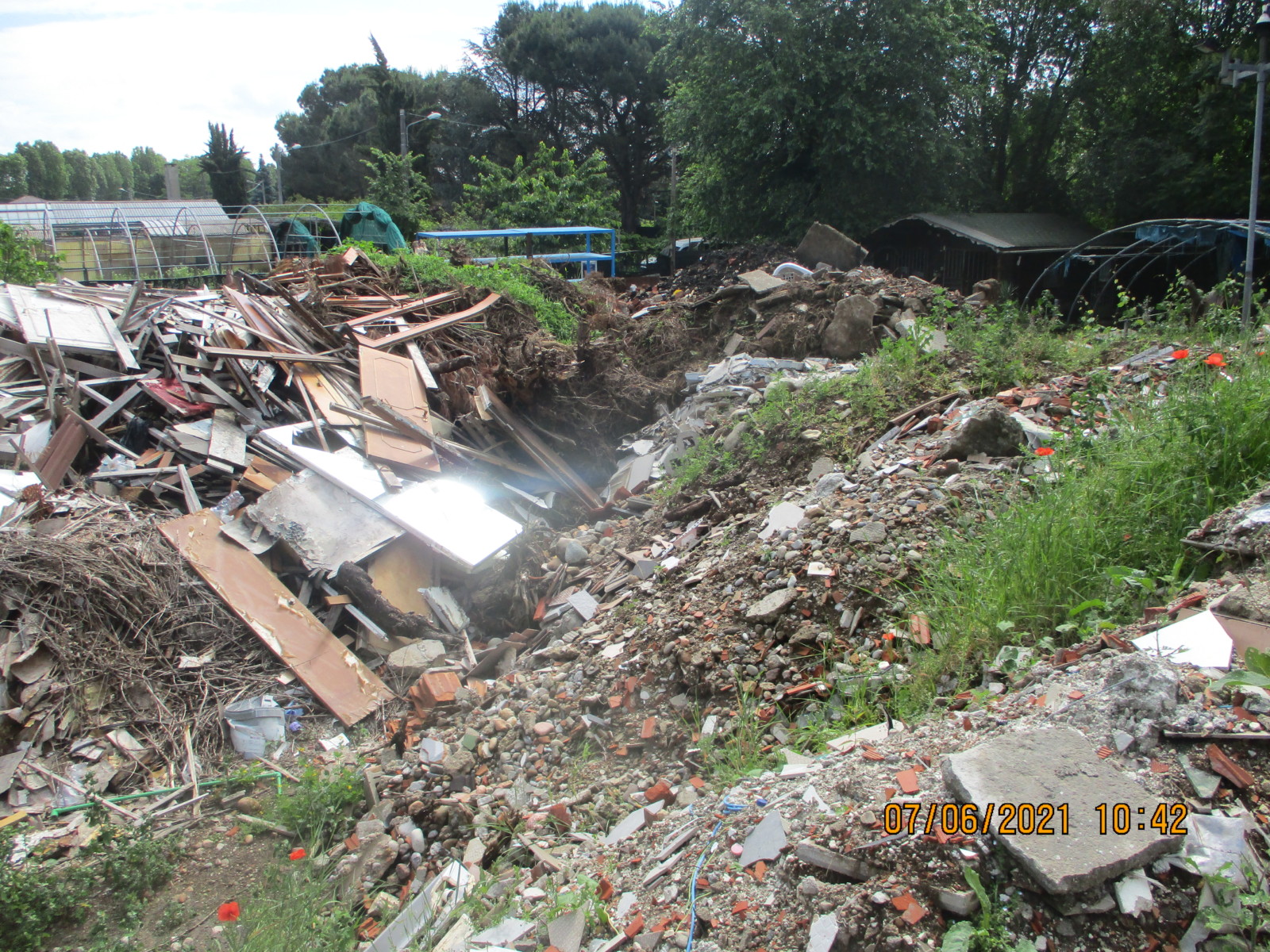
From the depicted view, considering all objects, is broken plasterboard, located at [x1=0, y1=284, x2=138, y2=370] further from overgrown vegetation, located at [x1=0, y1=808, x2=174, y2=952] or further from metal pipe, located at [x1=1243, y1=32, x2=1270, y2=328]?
metal pipe, located at [x1=1243, y1=32, x2=1270, y2=328]

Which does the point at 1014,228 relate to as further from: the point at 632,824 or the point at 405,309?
the point at 632,824

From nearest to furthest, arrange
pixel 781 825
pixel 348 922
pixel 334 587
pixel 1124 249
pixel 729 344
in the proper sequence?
pixel 781 825, pixel 348 922, pixel 334 587, pixel 729 344, pixel 1124 249

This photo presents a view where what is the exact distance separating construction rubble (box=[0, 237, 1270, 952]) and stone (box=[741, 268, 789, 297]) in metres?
0.71

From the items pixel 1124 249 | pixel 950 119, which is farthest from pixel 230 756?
pixel 950 119

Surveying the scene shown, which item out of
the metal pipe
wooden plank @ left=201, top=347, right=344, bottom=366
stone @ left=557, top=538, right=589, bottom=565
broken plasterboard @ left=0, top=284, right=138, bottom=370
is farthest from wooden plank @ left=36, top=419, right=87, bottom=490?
the metal pipe

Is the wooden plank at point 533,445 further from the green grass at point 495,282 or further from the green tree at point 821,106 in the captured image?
the green tree at point 821,106

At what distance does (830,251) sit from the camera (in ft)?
39.2

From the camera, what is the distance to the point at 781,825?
90.6 inches

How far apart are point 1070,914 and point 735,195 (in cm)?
1884

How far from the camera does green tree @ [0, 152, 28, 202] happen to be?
203 ft

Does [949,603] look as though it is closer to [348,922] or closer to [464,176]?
[348,922]

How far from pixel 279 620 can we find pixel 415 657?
34.9 inches

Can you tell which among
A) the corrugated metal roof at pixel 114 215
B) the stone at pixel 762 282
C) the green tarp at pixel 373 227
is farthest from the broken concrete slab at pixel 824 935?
the corrugated metal roof at pixel 114 215

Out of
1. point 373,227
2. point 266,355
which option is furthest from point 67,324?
point 373,227
